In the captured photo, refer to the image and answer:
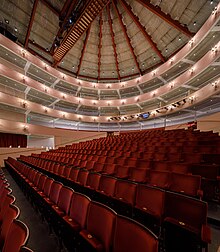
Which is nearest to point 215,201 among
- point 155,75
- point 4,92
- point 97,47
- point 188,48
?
point 188,48

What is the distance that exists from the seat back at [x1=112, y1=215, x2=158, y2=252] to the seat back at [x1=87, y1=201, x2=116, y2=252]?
6cm

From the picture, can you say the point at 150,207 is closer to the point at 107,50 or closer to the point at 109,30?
the point at 109,30

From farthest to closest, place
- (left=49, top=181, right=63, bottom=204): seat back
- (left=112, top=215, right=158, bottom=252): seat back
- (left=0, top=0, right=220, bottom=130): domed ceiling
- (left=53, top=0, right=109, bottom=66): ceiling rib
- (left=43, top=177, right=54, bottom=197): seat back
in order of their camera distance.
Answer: (left=0, top=0, right=220, bottom=130): domed ceiling < (left=53, top=0, right=109, bottom=66): ceiling rib < (left=43, top=177, right=54, bottom=197): seat back < (left=49, top=181, right=63, bottom=204): seat back < (left=112, top=215, right=158, bottom=252): seat back

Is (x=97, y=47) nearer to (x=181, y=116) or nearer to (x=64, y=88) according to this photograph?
(x=64, y=88)

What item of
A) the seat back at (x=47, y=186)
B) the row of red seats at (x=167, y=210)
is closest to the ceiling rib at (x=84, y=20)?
the seat back at (x=47, y=186)

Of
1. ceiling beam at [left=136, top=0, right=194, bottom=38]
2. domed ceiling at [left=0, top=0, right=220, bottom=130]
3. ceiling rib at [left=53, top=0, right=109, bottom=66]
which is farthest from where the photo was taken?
domed ceiling at [left=0, top=0, right=220, bottom=130]

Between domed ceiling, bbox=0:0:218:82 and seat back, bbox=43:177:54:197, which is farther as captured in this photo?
domed ceiling, bbox=0:0:218:82

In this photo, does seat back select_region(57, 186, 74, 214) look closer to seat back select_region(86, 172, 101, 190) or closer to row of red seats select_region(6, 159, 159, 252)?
row of red seats select_region(6, 159, 159, 252)

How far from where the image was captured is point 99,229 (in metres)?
1.19

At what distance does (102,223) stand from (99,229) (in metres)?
0.05

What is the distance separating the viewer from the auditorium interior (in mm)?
1283

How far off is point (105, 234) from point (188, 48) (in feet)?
33.7

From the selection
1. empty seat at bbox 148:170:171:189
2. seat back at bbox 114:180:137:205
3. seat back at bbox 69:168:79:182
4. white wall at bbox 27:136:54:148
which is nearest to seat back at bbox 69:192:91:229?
seat back at bbox 114:180:137:205

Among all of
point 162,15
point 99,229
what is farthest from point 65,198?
point 162,15
